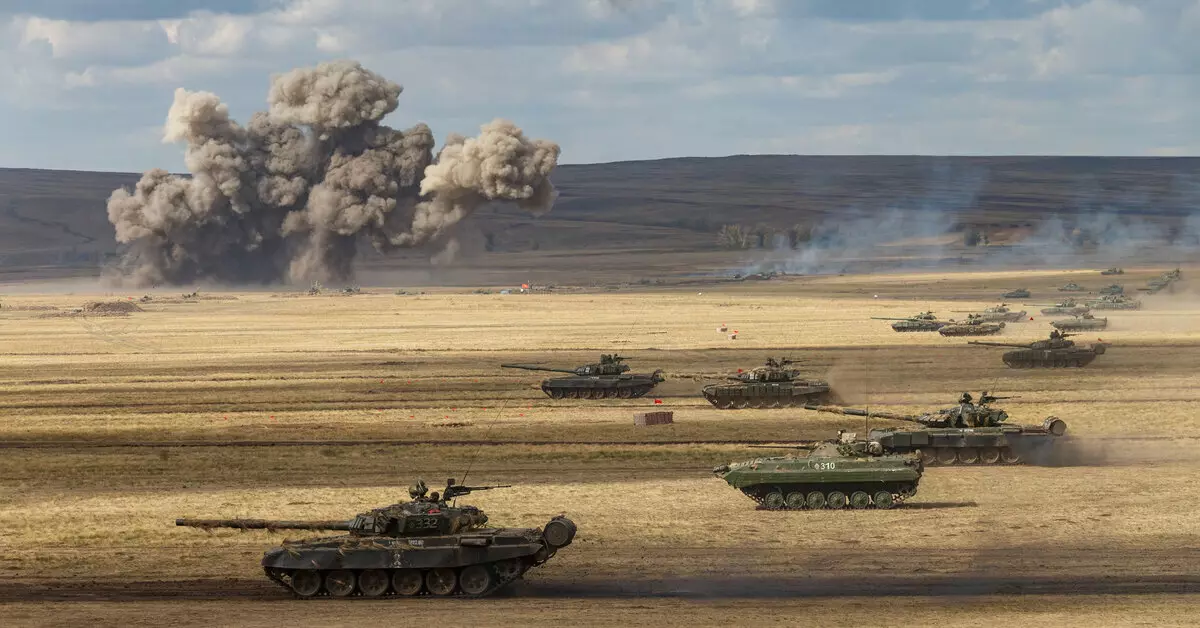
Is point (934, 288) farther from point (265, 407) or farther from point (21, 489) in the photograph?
point (21, 489)

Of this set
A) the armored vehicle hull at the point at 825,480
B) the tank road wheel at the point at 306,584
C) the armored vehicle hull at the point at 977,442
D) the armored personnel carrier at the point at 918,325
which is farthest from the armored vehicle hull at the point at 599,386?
the armored personnel carrier at the point at 918,325

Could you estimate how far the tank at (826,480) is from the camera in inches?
1419

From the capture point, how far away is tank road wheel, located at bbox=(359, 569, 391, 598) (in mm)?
28469

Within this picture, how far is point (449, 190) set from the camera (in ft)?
432

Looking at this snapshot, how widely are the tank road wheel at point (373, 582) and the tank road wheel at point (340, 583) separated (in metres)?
0.18

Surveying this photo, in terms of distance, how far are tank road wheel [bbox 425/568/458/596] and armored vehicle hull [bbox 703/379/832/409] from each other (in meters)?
27.5

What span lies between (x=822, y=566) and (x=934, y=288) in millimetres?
113273

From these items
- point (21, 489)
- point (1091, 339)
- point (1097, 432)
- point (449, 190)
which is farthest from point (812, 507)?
point (449, 190)

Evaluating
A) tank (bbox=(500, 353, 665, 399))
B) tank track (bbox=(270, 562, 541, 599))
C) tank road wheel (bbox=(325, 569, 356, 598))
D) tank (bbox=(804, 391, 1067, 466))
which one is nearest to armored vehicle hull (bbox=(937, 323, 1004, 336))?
tank (bbox=(500, 353, 665, 399))

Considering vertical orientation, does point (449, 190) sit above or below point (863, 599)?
above

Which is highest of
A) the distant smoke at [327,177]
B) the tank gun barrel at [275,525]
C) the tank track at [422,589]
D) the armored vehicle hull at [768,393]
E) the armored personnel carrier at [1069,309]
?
the distant smoke at [327,177]

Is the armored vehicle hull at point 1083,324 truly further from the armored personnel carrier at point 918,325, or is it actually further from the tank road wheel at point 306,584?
the tank road wheel at point 306,584

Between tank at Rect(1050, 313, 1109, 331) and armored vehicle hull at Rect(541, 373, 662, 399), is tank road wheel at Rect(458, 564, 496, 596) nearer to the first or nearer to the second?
armored vehicle hull at Rect(541, 373, 662, 399)

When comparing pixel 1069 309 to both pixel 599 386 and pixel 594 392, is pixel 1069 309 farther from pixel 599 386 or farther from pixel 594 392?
pixel 599 386
